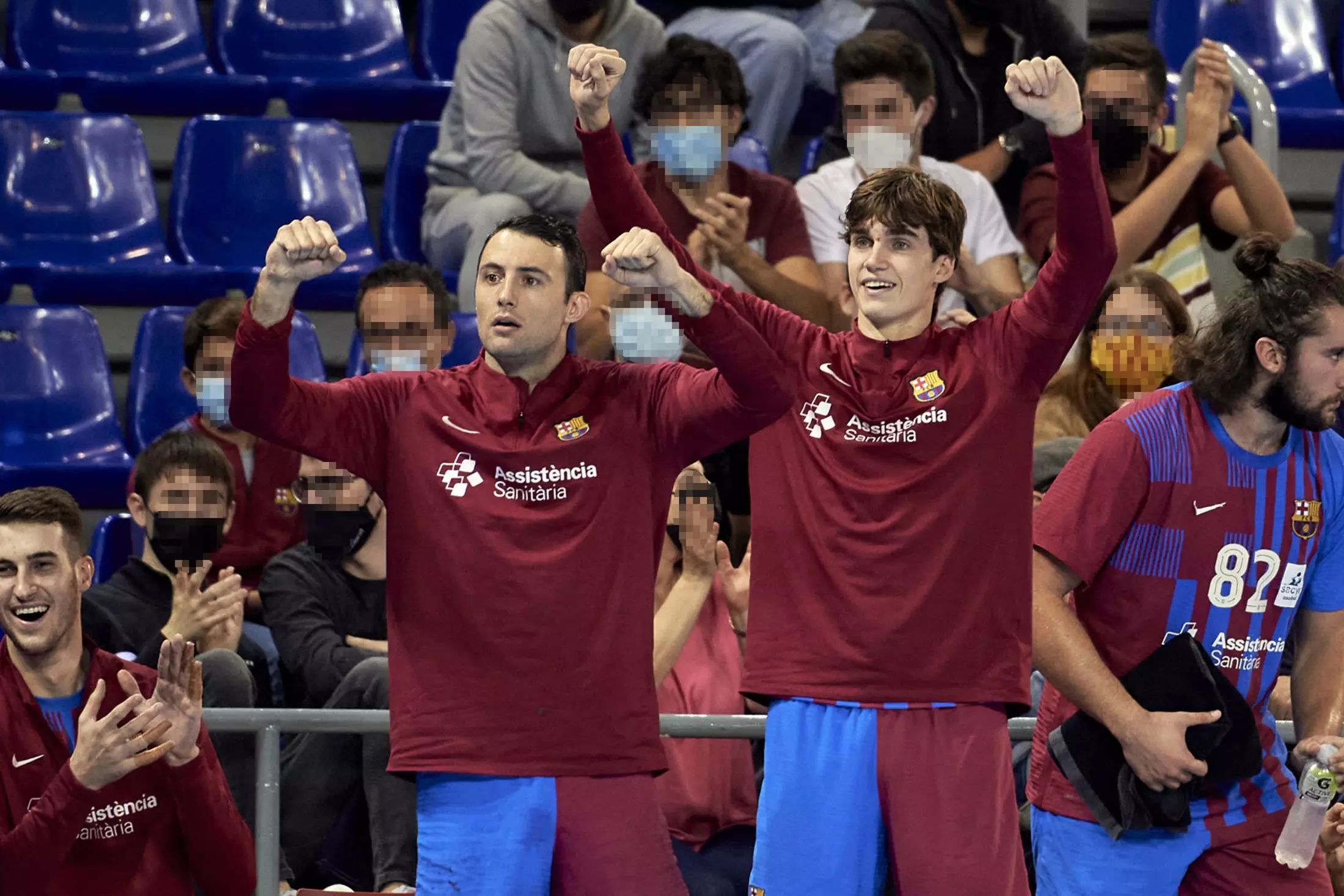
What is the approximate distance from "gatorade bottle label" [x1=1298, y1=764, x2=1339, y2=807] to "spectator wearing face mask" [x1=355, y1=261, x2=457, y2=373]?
2.99 meters

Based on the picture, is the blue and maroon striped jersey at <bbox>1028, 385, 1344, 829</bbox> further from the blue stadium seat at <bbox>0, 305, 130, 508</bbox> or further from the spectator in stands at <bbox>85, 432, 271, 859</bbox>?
the blue stadium seat at <bbox>0, 305, 130, 508</bbox>

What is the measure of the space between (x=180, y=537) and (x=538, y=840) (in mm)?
2210

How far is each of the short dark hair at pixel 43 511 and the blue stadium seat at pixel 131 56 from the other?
11.9ft

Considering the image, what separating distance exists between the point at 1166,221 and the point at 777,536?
3.01 meters

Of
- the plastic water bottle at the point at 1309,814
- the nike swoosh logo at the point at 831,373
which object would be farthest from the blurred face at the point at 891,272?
the plastic water bottle at the point at 1309,814

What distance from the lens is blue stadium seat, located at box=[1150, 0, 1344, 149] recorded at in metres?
8.38

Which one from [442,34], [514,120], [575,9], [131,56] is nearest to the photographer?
[514,120]

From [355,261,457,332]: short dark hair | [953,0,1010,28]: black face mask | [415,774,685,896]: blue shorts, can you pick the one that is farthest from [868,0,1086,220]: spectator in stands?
[415,774,685,896]: blue shorts

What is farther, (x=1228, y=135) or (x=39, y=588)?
(x=1228, y=135)

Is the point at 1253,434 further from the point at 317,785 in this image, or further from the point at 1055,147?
the point at 317,785

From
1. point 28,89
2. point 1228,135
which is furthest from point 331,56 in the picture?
point 1228,135

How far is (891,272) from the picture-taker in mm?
4012

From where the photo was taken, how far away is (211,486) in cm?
552

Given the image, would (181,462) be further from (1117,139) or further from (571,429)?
(1117,139)
